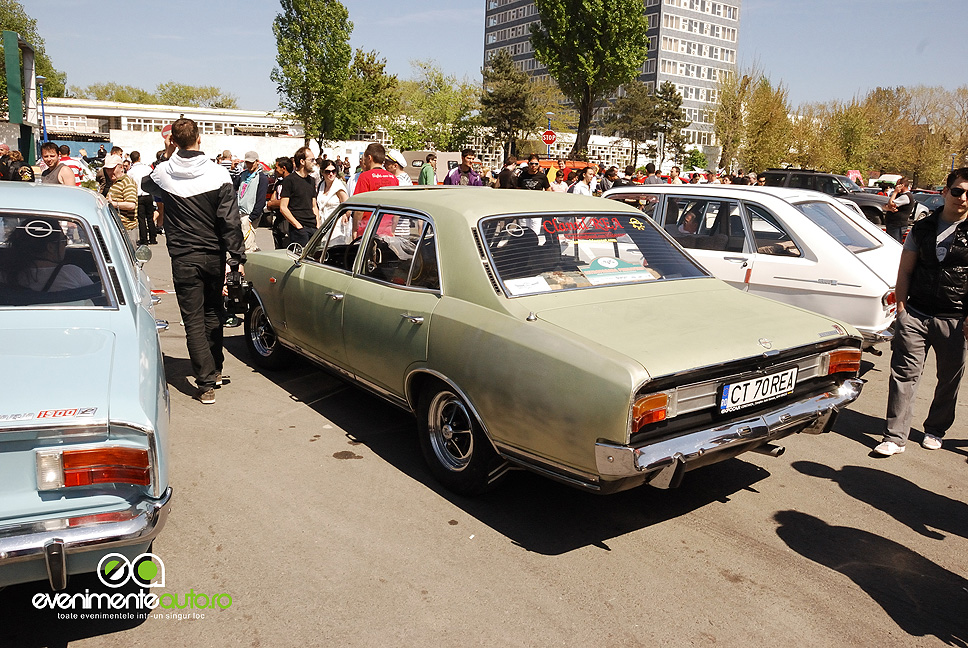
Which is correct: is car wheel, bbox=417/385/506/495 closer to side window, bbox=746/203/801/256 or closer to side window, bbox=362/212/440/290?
side window, bbox=362/212/440/290

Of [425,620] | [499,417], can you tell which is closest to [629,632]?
[425,620]

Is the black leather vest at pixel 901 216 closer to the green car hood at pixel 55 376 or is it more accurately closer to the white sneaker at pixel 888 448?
the white sneaker at pixel 888 448

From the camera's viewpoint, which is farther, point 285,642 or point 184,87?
point 184,87

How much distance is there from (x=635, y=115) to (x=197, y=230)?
258 ft

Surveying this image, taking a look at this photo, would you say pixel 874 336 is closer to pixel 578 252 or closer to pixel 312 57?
pixel 578 252

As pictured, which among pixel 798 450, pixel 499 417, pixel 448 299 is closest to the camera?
pixel 499 417

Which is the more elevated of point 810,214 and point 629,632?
point 810,214

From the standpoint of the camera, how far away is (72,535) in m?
2.47

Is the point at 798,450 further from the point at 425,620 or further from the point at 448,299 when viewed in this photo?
the point at 425,620

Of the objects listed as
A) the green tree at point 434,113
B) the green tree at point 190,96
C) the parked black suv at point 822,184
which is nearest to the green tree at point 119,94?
the green tree at point 190,96

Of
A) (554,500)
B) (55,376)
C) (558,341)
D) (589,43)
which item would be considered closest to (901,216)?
(554,500)

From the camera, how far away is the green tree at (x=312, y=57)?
5475cm

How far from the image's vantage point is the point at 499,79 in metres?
69.6

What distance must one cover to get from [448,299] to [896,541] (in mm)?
2638
